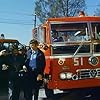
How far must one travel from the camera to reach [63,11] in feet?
95.7

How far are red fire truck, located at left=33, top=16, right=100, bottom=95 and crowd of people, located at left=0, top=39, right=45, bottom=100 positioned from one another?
34 centimetres

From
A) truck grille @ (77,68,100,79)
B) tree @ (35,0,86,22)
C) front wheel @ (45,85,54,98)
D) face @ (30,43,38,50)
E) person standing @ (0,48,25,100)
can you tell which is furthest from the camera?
tree @ (35,0,86,22)

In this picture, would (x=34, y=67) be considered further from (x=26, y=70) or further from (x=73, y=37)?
(x=73, y=37)

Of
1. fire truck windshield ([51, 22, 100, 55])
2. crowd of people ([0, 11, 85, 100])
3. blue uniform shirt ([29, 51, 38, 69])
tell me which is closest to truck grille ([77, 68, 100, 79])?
fire truck windshield ([51, 22, 100, 55])

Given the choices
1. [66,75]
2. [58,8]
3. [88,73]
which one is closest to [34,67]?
[66,75]

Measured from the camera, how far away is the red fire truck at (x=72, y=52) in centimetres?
1056

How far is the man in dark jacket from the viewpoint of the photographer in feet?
33.9

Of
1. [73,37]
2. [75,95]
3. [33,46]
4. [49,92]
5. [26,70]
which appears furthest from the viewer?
[75,95]

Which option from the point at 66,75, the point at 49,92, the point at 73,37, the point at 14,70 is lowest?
the point at 49,92

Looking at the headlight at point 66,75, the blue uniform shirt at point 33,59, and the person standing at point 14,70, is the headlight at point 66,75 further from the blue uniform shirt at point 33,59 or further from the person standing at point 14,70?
the person standing at point 14,70

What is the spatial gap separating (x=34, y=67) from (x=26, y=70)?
0.29m

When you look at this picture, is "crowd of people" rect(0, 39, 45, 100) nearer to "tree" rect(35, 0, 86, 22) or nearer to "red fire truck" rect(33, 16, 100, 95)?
"red fire truck" rect(33, 16, 100, 95)

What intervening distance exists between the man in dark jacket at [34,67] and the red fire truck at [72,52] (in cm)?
31

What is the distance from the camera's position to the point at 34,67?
10391mm
